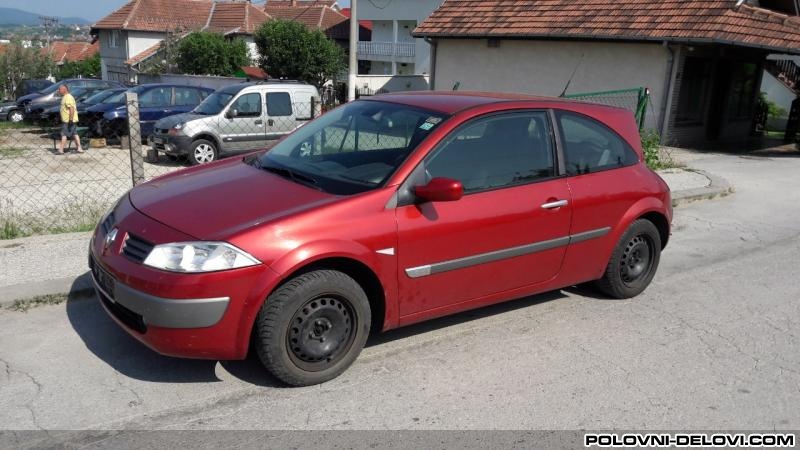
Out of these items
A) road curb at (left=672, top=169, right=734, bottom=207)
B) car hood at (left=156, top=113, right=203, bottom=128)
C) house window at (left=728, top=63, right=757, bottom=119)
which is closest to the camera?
road curb at (left=672, top=169, right=734, bottom=207)

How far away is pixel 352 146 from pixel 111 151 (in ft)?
41.6

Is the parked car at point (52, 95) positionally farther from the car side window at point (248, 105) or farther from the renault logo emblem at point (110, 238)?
the renault logo emblem at point (110, 238)

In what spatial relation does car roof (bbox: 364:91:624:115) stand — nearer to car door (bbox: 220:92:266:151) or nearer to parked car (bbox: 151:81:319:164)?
parked car (bbox: 151:81:319:164)

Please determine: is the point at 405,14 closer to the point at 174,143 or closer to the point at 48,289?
the point at 174,143

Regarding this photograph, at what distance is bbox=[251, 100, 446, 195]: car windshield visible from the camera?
425cm

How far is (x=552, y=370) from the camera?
4262mm

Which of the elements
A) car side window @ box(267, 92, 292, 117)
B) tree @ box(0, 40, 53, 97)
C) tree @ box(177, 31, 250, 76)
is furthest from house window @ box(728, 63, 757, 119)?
tree @ box(0, 40, 53, 97)

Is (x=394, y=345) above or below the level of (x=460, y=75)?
below

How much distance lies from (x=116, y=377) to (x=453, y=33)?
2011 centimetres

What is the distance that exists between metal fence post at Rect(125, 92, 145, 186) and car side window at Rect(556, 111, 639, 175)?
12.6 feet

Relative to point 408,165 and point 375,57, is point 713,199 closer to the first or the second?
point 408,165

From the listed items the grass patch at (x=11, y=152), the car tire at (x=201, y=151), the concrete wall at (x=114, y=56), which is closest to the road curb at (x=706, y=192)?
the car tire at (x=201, y=151)

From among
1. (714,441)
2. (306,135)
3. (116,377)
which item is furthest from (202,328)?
(714,441)

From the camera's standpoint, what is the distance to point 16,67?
177ft
